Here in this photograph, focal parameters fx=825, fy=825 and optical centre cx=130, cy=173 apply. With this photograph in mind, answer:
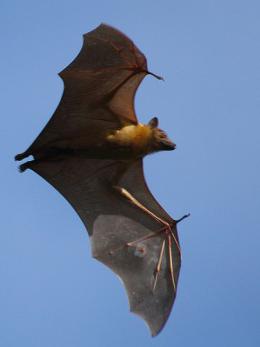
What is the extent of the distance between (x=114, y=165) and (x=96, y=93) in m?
1.71

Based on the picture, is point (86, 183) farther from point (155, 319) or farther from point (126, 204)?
point (155, 319)

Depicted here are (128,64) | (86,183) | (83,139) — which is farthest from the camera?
(86,183)

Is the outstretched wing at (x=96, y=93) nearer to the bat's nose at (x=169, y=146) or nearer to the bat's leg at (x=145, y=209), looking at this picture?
the bat's nose at (x=169, y=146)

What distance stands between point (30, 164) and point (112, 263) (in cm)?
251

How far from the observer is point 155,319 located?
15.0 metres

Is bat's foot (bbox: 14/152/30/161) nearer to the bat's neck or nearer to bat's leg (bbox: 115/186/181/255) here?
the bat's neck

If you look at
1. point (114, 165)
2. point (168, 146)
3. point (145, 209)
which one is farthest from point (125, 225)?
point (168, 146)

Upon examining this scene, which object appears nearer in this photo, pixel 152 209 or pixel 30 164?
pixel 30 164

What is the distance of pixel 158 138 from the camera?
47.2 feet

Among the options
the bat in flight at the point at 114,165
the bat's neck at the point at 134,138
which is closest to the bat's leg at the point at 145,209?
the bat in flight at the point at 114,165

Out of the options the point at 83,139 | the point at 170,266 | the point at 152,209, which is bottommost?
the point at 170,266

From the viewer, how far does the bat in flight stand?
13609mm

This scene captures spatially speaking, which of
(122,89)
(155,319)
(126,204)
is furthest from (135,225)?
(122,89)

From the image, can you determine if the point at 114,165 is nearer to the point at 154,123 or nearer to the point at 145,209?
the point at 145,209
